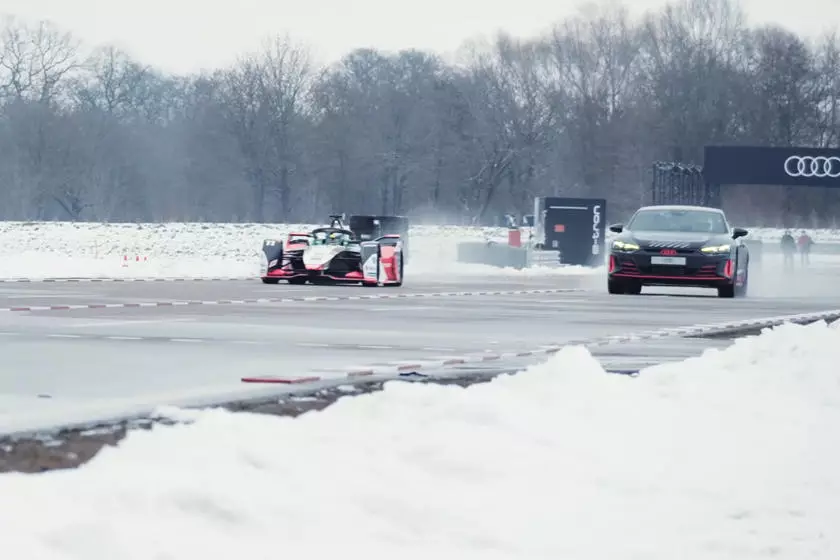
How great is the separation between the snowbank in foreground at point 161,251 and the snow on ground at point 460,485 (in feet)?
87.3

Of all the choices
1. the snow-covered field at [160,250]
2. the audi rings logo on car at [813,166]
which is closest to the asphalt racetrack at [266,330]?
the snow-covered field at [160,250]

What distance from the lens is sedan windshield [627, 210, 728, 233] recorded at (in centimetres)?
2766

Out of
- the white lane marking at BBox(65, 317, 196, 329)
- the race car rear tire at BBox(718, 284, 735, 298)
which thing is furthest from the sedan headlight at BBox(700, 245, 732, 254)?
the white lane marking at BBox(65, 317, 196, 329)

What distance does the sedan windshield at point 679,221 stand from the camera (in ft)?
90.7

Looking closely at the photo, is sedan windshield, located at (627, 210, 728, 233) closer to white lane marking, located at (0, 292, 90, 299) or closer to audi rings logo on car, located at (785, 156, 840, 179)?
white lane marking, located at (0, 292, 90, 299)

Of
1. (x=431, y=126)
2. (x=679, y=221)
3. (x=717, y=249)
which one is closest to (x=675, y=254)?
(x=717, y=249)

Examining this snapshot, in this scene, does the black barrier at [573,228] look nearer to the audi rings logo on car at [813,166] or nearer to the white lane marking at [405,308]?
the audi rings logo on car at [813,166]

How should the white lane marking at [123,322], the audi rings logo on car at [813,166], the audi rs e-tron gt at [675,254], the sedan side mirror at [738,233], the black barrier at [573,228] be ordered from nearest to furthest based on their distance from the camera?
the white lane marking at [123,322], the audi rs e-tron gt at [675,254], the sedan side mirror at [738,233], the black barrier at [573,228], the audi rings logo on car at [813,166]

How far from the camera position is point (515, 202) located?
102m

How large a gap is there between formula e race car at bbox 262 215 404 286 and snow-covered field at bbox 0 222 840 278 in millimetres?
5344

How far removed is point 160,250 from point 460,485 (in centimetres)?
4967

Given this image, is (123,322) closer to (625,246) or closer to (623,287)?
(625,246)

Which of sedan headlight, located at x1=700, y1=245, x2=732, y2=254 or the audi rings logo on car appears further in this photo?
the audi rings logo on car

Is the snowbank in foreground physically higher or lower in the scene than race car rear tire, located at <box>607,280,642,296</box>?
lower
